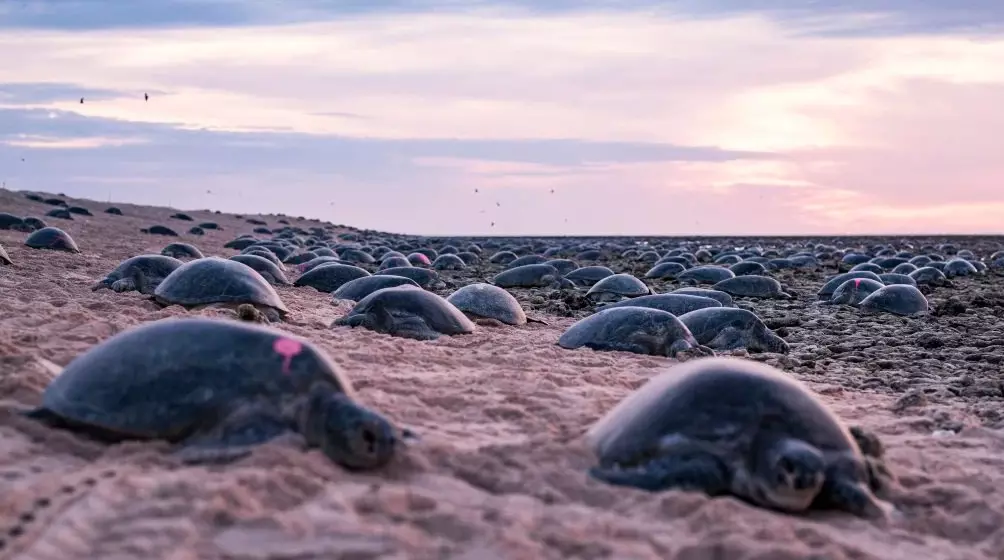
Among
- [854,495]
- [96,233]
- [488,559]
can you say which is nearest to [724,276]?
[854,495]

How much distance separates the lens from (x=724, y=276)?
14820 millimetres

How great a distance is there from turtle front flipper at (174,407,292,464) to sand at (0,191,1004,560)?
93 millimetres

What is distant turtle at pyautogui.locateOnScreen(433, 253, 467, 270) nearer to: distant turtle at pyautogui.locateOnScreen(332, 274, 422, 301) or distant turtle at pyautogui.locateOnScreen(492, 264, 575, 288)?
distant turtle at pyautogui.locateOnScreen(492, 264, 575, 288)

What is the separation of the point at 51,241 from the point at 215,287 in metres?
8.29

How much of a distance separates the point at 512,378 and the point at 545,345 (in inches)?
77.7

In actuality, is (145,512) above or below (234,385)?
below

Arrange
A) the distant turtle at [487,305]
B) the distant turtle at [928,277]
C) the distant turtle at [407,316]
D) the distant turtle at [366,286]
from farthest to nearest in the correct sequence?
the distant turtle at [928,277], the distant turtle at [366,286], the distant turtle at [487,305], the distant turtle at [407,316]

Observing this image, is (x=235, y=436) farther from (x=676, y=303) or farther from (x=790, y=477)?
(x=676, y=303)

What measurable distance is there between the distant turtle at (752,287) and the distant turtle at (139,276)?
300 inches

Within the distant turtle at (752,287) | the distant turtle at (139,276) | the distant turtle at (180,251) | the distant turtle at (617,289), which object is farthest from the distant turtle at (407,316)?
the distant turtle at (180,251)

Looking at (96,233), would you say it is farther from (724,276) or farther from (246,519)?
(246,519)

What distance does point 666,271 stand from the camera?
16609 mm

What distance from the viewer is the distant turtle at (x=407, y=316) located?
22.6ft

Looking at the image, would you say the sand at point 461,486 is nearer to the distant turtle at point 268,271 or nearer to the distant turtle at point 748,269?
the distant turtle at point 268,271
